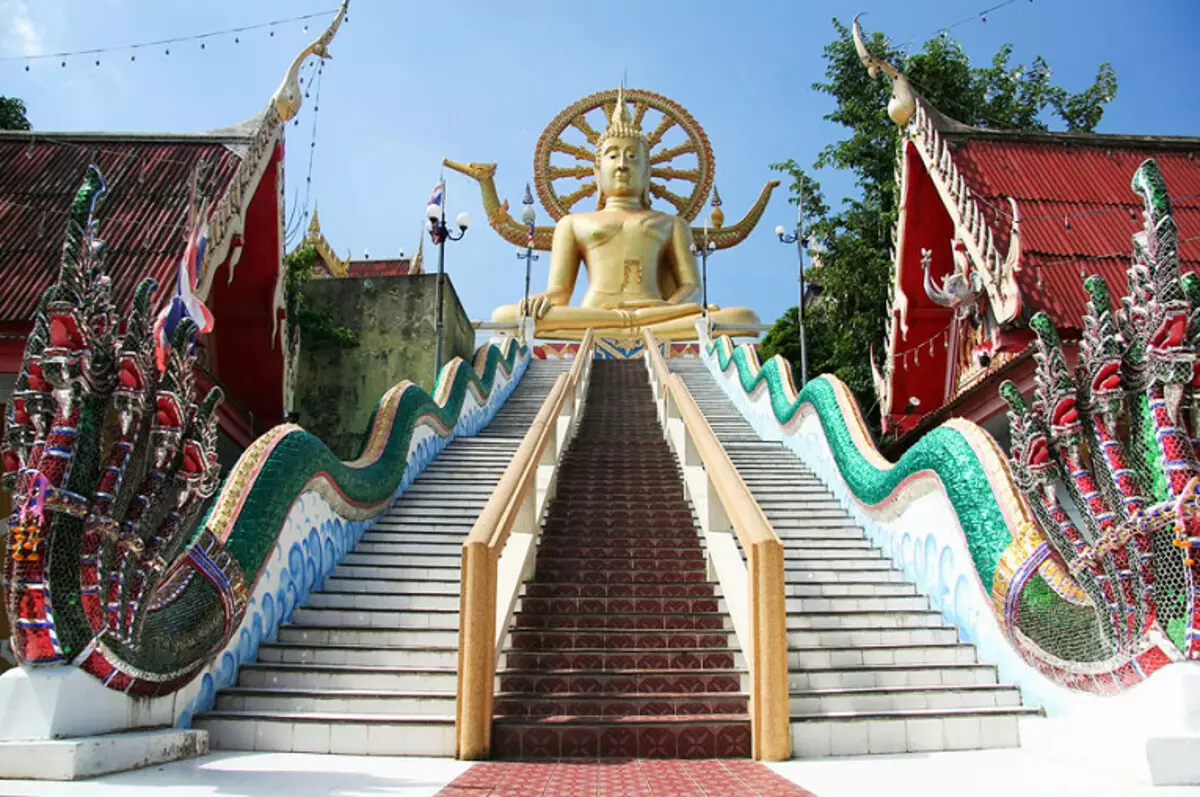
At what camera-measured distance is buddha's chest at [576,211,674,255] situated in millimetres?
21969

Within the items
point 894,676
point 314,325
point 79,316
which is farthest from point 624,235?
point 79,316

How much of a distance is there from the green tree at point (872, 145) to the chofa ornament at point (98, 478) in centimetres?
1436

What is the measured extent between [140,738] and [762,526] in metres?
2.83

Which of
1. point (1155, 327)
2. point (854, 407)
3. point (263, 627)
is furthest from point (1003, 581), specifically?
point (263, 627)

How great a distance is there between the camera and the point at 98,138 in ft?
37.3

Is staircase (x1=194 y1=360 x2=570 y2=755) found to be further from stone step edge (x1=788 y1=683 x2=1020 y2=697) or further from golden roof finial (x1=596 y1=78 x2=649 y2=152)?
golden roof finial (x1=596 y1=78 x2=649 y2=152)

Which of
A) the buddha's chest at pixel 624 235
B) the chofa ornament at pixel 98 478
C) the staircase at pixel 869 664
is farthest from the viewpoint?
the buddha's chest at pixel 624 235

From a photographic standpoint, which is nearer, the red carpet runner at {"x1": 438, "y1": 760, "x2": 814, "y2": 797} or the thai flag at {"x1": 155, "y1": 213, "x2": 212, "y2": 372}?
the red carpet runner at {"x1": 438, "y1": 760, "x2": 814, "y2": 797}

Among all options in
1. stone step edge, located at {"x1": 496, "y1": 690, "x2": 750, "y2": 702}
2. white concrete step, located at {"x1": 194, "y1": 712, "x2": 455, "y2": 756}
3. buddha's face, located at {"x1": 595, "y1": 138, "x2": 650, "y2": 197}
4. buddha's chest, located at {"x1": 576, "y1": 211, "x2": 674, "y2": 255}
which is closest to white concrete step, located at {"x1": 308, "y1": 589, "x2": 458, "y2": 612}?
stone step edge, located at {"x1": 496, "y1": 690, "x2": 750, "y2": 702}

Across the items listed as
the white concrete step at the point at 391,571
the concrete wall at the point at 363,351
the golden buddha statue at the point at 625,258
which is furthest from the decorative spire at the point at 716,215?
the white concrete step at the point at 391,571

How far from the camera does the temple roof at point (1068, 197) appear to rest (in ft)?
33.0

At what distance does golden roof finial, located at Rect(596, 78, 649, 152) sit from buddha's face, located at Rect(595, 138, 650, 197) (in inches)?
4.8

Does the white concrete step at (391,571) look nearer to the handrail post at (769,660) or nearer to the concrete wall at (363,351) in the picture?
the handrail post at (769,660)

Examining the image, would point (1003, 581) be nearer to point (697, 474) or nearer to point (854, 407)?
point (697, 474)
